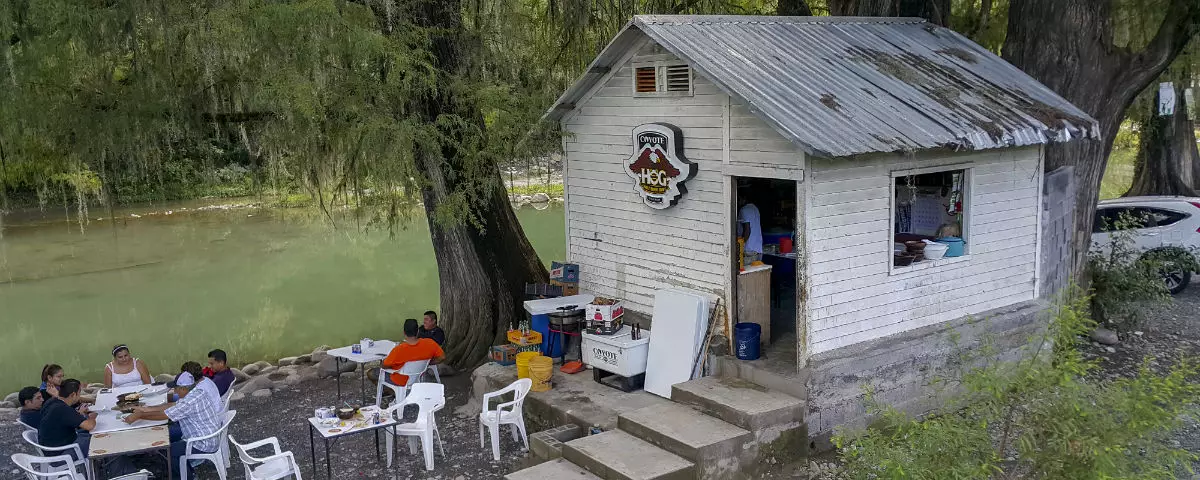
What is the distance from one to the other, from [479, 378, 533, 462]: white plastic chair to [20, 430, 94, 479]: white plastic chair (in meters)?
3.31

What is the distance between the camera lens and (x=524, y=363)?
9.64 metres

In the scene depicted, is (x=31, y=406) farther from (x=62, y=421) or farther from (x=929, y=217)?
(x=929, y=217)

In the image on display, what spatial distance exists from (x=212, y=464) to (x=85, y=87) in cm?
510

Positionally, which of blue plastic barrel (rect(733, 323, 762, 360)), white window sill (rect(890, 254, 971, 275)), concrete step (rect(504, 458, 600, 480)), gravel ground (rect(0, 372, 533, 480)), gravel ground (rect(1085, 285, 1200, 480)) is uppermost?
white window sill (rect(890, 254, 971, 275))

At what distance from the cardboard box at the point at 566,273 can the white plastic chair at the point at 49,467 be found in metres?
5.05

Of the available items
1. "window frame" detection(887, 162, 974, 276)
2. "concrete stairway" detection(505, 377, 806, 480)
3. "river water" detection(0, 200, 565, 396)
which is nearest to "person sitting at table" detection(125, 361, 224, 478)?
"concrete stairway" detection(505, 377, 806, 480)

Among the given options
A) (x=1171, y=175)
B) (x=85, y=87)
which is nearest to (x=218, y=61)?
(x=85, y=87)

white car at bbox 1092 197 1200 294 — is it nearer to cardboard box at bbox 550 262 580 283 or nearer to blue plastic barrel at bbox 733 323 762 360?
blue plastic barrel at bbox 733 323 762 360

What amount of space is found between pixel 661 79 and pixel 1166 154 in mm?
15317

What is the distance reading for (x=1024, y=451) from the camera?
5.59 metres

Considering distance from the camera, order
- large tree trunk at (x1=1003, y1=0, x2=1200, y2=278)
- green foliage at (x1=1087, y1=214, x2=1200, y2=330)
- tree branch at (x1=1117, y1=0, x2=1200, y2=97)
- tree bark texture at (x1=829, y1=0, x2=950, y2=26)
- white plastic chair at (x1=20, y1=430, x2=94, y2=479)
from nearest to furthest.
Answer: white plastic chair at (x1=20, y1=430, x2=94, y2=479) → tree branch at (x1=1117, y1=0, x2=1200, y2=97) → large tree trunk at (x1=1003, y1=0, x2=1200, y2=278) → green foliage at (x1=1087, y1=214, x2=1200, y2=330) → tree bark texture at (x1=829, y1=0, x2=950, y2=26)

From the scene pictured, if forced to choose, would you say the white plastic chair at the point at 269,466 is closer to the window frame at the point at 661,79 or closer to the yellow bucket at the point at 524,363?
the yellow bucket at the point at 524,363

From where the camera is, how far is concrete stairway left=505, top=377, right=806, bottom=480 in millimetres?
7477

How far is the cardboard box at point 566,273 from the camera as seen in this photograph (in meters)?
10.7
